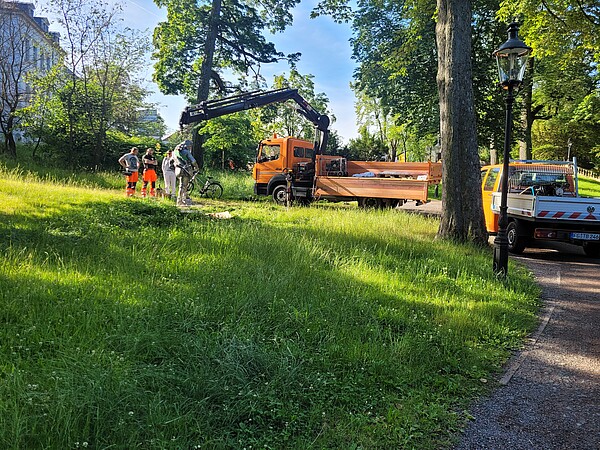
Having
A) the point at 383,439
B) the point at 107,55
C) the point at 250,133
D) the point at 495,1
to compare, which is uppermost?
the point at 495,1

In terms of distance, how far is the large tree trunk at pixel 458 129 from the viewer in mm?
9359

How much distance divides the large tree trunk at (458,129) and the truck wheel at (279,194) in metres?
9.10

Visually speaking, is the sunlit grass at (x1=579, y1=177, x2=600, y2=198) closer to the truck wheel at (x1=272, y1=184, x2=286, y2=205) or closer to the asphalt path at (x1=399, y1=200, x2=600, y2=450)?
the truck wheel at (x1=272, y1=184, x2=286, y2=205)

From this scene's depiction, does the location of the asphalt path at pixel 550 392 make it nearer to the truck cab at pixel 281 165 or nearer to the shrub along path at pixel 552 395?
the shrub along path at pixel 552 395

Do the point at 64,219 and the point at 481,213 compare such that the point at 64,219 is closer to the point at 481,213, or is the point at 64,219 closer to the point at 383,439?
the point at 383,439

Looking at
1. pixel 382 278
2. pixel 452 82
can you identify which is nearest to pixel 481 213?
pixel 452 82

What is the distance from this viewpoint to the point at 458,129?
9477mm

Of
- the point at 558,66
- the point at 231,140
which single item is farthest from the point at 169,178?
the point at 558,66

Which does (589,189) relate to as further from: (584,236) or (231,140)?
(584,236)

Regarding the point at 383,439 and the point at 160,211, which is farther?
the point at 160,211

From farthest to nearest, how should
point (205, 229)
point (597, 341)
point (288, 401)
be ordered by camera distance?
point (205, 229), point (597, 341), point (288, 401)

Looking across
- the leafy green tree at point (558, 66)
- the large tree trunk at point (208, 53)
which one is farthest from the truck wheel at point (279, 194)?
the leafy green tree at point (558, 66)

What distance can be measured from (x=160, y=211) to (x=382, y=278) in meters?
5.71

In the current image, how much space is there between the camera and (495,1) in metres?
20.1
